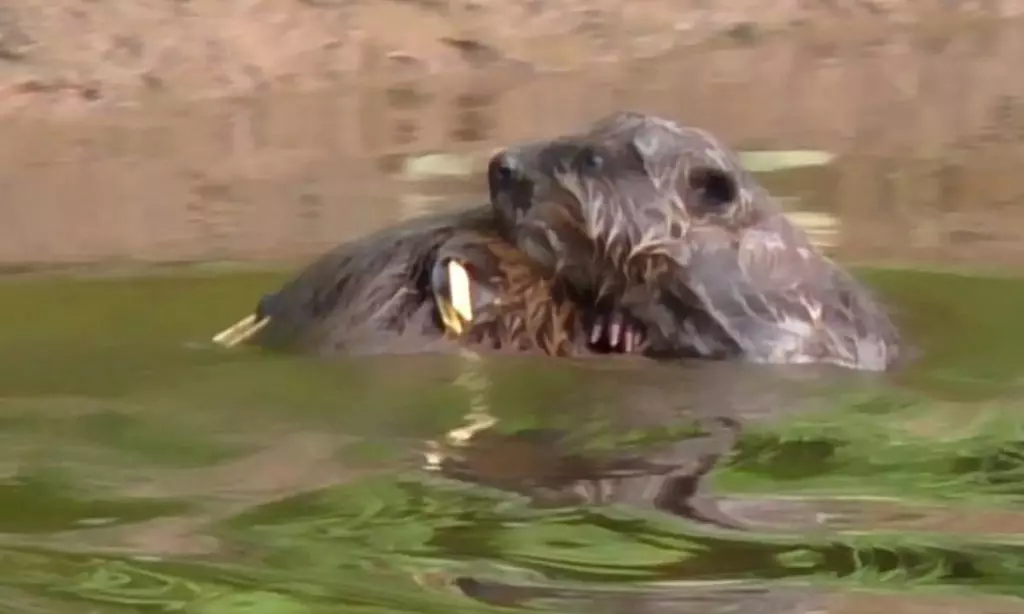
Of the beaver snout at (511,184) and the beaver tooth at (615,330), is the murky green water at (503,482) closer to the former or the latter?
the beaver tooth at (615,330)

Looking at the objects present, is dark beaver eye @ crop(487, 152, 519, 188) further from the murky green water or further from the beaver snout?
the murky green water

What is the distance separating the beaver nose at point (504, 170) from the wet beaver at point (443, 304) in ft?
0.38

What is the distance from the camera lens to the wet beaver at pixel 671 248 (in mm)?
3906

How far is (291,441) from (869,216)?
348 centimetres

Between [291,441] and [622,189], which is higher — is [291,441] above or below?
below

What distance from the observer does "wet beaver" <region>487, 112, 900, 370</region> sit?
3906 mm

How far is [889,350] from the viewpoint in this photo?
404 centimetres

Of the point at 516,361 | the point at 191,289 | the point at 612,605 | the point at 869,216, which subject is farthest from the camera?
the point at 869,216

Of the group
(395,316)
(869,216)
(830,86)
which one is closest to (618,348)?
(395,316)

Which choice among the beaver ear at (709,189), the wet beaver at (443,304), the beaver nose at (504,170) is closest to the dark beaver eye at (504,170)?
the beaver nose at (504,170)

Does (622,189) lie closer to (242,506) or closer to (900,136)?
(242,506)

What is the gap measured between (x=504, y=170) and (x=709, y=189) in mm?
419

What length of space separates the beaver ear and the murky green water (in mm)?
347

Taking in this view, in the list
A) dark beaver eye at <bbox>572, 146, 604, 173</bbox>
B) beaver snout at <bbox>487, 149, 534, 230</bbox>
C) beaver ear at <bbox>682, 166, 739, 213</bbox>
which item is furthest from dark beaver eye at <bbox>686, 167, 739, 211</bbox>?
beaver snout at <bbox>487, 149, 534, 230</bbox>
